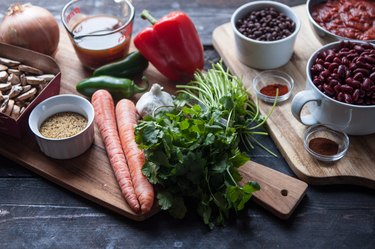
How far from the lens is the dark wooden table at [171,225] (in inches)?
59.9

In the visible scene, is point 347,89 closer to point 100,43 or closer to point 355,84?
point 355,84

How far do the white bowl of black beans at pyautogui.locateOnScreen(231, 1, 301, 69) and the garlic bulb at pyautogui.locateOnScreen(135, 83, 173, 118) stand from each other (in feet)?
1.20

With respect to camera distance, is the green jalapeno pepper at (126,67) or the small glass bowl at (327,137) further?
the green jalapeno pepper at (126,67)

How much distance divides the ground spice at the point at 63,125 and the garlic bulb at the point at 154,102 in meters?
0.20

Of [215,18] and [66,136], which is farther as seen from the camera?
[215,18]

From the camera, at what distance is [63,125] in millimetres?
1726

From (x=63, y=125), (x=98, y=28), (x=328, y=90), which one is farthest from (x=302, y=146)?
(x=98, y=28)

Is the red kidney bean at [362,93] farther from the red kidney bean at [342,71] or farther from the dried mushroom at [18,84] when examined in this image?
the dried mushroom at [18,84]

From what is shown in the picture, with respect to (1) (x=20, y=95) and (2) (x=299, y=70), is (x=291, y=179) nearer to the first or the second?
(2) (x=299, y=70)

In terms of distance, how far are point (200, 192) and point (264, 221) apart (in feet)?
0.68

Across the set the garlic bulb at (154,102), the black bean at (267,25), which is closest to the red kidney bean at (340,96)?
the black bean at (267,25)

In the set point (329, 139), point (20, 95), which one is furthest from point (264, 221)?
point (20, 95)

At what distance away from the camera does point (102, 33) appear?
6.45 feet

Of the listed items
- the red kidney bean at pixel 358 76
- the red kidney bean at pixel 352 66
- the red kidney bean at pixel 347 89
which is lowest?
the red kidney bean at pixel 347 89
